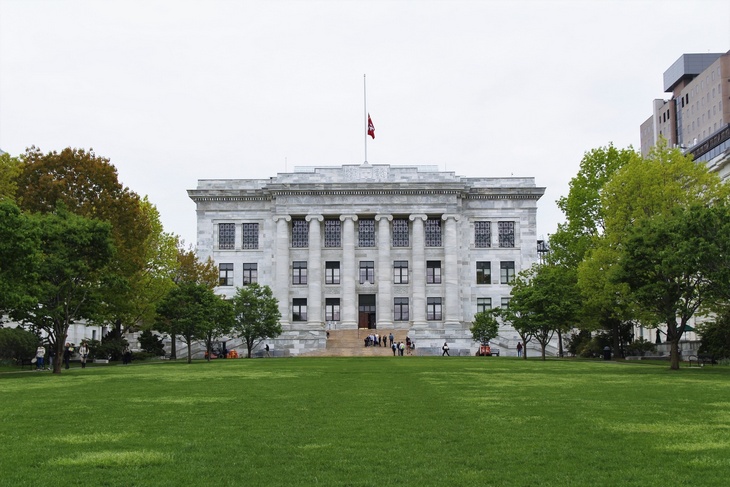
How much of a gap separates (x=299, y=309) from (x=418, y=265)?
13.7 metres

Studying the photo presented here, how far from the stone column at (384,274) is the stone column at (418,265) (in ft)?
8.33

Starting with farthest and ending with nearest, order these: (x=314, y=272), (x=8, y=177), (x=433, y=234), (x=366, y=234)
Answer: (x=366, y=234) → (x=433, y=234) → (x=314, y=272) → (x=8, y=177)

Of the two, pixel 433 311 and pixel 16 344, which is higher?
pixel 433 311

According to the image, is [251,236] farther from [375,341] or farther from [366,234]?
[375,341]

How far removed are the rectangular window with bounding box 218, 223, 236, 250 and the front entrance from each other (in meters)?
15.5

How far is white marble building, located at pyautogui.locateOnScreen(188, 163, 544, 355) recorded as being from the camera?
88750 millimetres

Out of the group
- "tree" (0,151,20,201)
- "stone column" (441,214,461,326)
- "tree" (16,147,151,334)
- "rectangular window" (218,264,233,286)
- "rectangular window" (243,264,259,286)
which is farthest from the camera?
"rectangular window" (243,264,259,286)

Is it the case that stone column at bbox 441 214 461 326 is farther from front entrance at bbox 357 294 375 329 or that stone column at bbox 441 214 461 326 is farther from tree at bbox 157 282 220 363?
tree at bbox 157 282 220 363

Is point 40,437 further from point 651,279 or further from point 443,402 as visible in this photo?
point 651,279

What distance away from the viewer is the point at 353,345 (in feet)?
263

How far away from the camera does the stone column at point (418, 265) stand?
8806 cm

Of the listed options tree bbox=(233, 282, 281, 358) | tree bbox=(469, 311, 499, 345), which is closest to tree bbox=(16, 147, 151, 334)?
tree bbox=(233, 282, 281, 358)

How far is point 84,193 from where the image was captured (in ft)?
170

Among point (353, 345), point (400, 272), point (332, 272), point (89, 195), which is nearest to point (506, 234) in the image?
point (400, 272)
